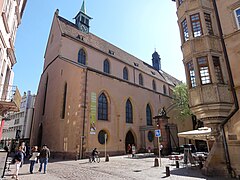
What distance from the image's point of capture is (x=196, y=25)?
1088 centimetres

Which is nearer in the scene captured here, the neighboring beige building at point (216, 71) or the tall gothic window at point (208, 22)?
the neighboring beige building at point (216, 71)

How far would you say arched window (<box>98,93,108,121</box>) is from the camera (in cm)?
2163

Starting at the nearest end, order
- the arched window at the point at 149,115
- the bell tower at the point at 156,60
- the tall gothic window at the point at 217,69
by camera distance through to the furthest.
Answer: the tall gothic window at the point at 217,69 < the arched window at the point at 149,115 < the bell tower at the point at 156,60

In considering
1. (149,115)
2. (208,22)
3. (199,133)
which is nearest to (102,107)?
(149,115)

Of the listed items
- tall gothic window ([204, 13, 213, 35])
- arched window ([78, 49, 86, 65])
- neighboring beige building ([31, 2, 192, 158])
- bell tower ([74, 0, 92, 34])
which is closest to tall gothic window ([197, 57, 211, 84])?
tall gothic window ([204, 13, 213, 35])

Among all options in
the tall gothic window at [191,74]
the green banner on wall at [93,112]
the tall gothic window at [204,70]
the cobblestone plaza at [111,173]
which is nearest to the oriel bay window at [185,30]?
the tall gothic window at [191,74]

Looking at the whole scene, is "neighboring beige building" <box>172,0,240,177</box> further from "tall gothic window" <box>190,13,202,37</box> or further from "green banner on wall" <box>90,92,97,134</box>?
"green banner on wall" <box>90,92,97,134</box>

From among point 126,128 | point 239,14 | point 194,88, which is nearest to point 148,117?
point 126,128

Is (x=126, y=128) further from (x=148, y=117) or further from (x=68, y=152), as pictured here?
(x=68, y=152)

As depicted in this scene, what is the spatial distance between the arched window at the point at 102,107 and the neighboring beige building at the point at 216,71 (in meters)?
13.0

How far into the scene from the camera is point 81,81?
20.3 meters

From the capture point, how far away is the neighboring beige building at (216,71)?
8.16m

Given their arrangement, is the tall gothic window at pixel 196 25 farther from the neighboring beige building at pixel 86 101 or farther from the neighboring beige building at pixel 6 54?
the neighboring beige building at pixel 86 101

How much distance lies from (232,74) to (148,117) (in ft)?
69.1
